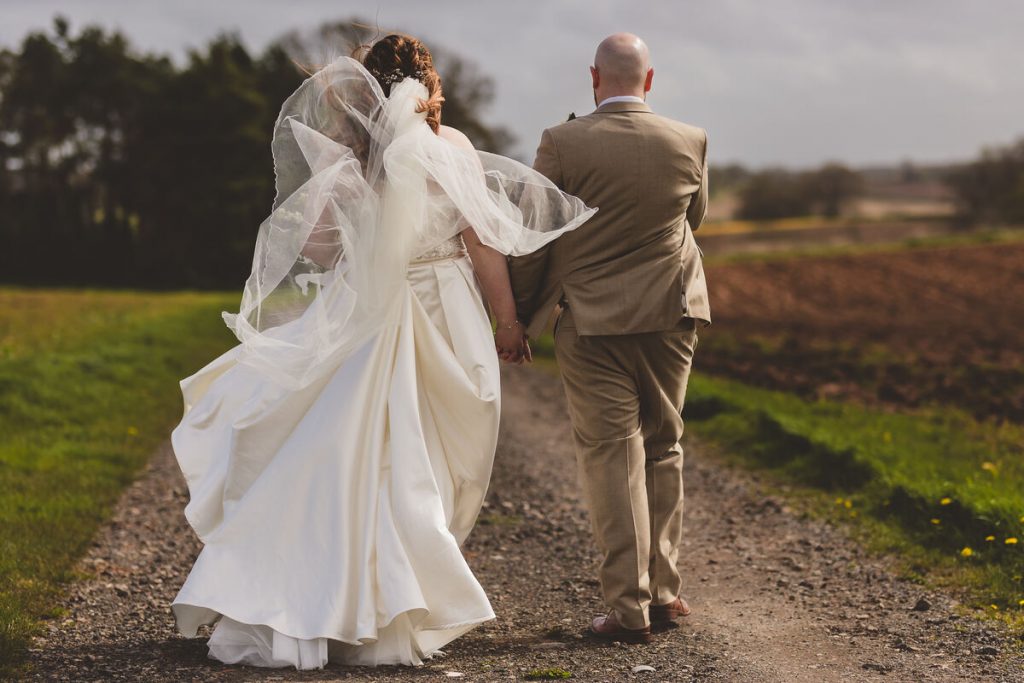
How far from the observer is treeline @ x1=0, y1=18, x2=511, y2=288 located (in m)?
47.1

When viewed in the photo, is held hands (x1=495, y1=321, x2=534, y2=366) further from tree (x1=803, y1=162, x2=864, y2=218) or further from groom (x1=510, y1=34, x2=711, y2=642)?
tree (x1=803, y1=162, x2=864, y2=218)

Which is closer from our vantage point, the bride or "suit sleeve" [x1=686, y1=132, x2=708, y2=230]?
the bride

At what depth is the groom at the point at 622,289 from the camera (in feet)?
15.6

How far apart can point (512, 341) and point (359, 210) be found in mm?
960

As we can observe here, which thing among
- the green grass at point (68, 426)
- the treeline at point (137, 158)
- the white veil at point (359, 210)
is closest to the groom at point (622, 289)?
the white veil at point (359, 210)

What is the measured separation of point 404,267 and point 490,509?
10.7ft

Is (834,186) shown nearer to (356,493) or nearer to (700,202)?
(700,202)

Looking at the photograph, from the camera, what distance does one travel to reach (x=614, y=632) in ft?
16.0

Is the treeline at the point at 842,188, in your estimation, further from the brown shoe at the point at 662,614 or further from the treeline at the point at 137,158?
the brown shoe at the point at 662,614

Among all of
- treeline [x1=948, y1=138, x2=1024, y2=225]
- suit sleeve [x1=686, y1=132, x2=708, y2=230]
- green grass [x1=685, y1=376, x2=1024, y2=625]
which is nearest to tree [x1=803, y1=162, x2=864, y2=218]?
treeline [x1=948, y1=138, x2=1024, y2=225]

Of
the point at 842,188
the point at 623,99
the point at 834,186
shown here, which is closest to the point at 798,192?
the point at 834,186

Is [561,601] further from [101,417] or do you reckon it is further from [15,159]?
[15,159]

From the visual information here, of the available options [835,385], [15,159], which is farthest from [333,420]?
[15,159]

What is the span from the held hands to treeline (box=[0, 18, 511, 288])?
41.7 metres
